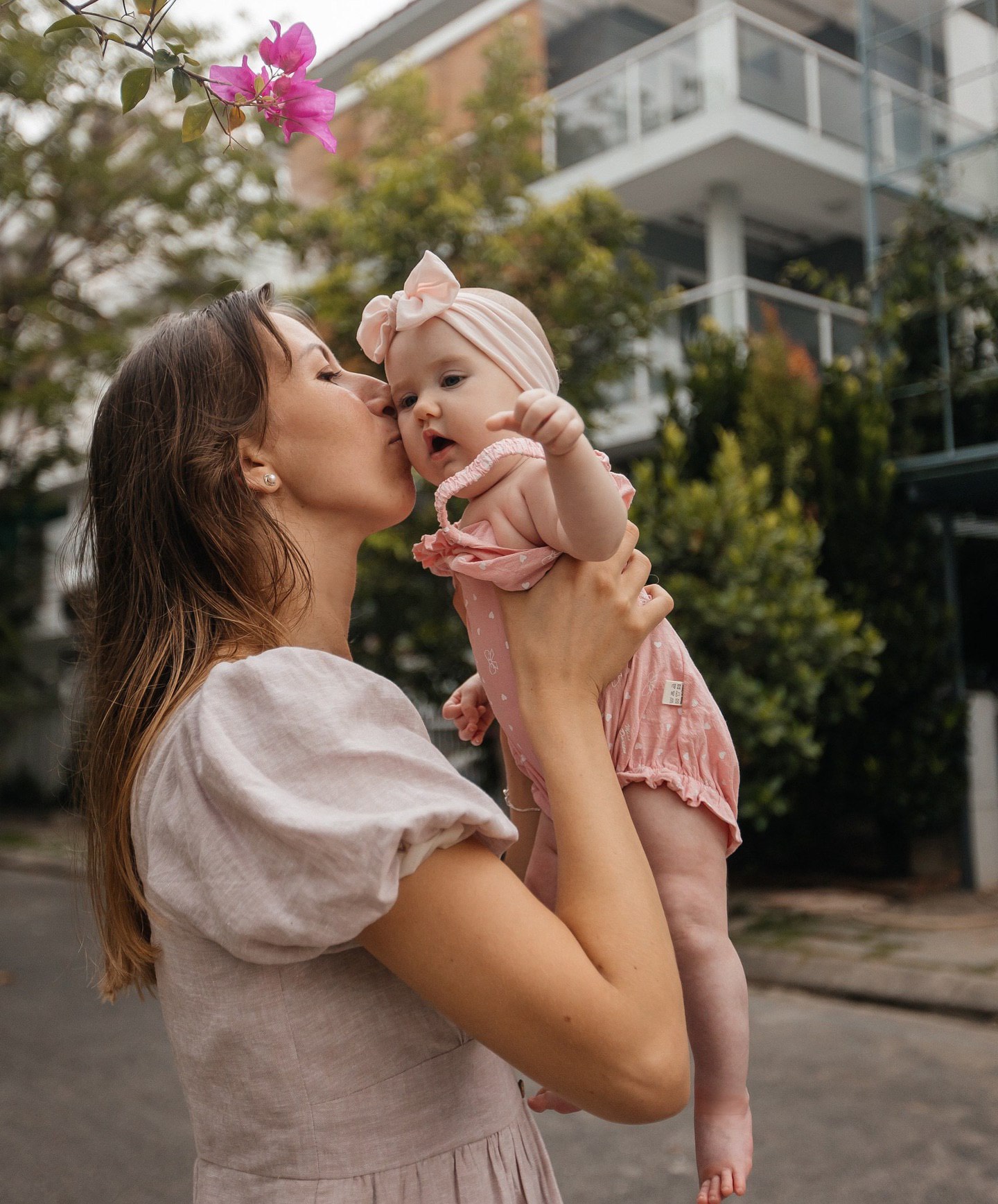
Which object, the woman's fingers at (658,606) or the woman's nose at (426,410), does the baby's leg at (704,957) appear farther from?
the woman's nose at (426,410)

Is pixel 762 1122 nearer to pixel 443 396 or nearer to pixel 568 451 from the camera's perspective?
pixel 443 396

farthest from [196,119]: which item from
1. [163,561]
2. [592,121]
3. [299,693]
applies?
[592,121]

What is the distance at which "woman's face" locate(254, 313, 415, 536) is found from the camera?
4.65 ft

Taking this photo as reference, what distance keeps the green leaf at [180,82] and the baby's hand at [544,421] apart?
0.52 m

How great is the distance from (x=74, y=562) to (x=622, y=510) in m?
0.78

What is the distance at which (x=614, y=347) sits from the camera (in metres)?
8.98

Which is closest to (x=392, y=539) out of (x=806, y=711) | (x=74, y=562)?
(x=806, y=711)

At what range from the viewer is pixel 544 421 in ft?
4.06

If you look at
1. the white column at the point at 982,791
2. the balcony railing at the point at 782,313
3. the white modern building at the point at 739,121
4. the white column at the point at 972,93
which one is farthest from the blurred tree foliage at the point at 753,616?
the balcony railing at the point at 782,313

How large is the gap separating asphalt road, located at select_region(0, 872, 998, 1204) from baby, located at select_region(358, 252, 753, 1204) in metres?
2.80

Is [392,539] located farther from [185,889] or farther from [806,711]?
[185,889]

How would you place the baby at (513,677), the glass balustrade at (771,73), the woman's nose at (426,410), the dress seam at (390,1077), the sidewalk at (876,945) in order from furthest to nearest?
the glass balustrade at (771,73), the sidewalk at (876,945), the woman's nose at (426,410), the baby at (513,677), the dress seam at (390,1077)

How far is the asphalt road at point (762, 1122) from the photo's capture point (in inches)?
158

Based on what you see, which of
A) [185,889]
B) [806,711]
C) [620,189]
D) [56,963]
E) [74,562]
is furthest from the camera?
[620,189]
